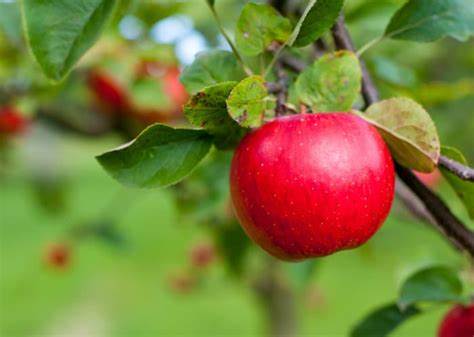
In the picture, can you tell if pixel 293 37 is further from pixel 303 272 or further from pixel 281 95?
pixel 303 272

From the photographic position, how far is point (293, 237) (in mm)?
632

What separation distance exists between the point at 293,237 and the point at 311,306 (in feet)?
11.8

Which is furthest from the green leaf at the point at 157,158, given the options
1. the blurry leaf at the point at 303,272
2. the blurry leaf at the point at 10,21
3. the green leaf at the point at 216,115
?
the blurry leaf at the point at 303,272

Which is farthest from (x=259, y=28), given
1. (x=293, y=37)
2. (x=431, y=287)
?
(x=431, y=287)

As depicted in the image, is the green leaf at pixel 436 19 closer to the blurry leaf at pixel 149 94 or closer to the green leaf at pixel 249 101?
the green leaf at pixel 249 101

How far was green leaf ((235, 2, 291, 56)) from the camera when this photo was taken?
68cm

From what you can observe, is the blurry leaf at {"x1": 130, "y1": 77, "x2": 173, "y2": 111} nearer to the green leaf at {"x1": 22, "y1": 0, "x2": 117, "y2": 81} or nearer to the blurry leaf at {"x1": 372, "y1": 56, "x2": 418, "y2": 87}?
the blurry leaf at {"x1": 372, "y1": 56, "x2": 418, "y2": 87}

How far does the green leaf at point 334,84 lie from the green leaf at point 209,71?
63 millimetres

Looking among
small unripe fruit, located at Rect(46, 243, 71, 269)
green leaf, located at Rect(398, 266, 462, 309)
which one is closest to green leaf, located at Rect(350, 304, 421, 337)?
green leaf, located at Rect(398, 266, 462, 309)

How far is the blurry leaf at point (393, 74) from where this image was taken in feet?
3.67

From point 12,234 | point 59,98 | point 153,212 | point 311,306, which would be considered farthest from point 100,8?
point 153,212

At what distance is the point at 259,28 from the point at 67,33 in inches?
6.3

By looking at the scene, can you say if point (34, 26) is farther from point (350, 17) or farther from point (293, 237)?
point (350, 17)

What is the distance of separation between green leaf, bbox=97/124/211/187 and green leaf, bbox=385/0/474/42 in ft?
0.83
